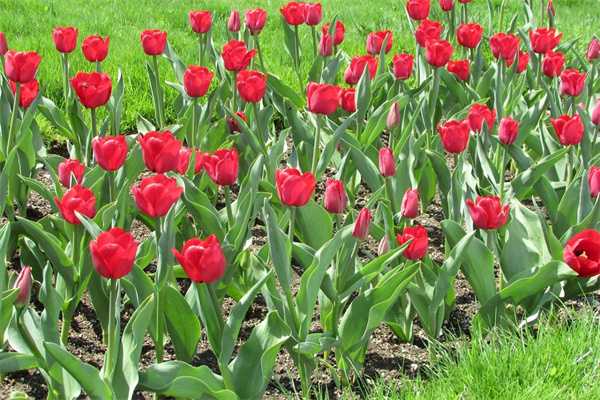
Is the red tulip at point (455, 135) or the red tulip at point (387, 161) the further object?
the red tulip at point (455, 135)

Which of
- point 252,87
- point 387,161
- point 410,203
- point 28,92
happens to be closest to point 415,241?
point 410,203

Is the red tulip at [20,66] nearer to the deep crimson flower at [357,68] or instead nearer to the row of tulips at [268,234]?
the row of tulips at [268,234]

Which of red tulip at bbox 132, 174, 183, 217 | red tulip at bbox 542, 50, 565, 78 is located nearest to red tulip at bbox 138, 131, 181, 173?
red tulip at bbox 132, 174, 183, 217

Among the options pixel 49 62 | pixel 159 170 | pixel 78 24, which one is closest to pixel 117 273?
pixel 159 170

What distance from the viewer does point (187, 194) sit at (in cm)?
220

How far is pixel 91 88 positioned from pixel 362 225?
1119 millimetres

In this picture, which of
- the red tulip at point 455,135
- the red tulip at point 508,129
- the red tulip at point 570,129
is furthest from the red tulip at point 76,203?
the red tulip at point 570,129

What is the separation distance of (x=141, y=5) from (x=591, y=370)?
457 centimetres

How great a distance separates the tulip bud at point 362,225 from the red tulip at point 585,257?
0.50 meters

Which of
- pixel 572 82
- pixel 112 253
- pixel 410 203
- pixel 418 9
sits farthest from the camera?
pixel 418 9

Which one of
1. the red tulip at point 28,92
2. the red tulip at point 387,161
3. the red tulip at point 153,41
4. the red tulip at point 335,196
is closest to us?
the red tulip at point 335,196

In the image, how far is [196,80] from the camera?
2.66 meters

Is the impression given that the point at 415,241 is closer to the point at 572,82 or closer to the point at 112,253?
the point at 112,253

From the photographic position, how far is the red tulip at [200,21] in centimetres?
328
